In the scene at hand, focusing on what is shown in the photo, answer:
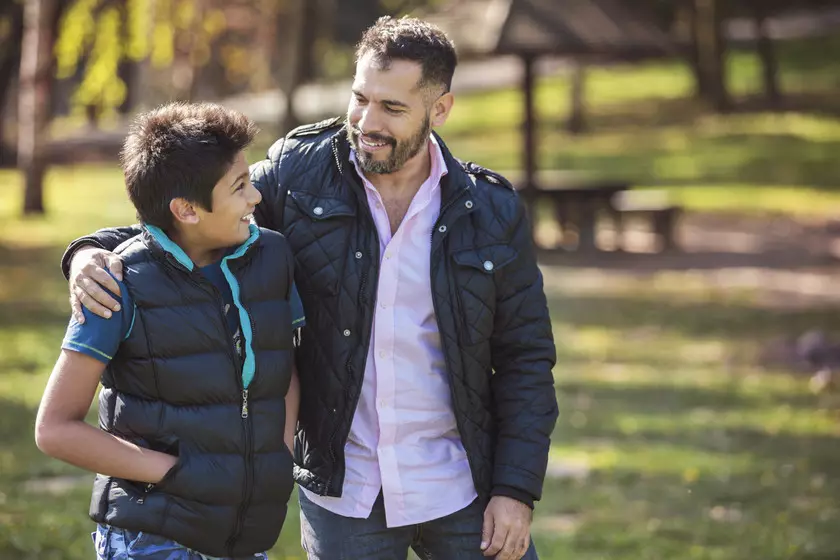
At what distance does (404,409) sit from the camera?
382 centimetres

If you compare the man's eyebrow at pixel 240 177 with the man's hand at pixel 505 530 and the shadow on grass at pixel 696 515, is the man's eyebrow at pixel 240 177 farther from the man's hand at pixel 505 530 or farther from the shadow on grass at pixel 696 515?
the shadow on grass at pixel 696 515

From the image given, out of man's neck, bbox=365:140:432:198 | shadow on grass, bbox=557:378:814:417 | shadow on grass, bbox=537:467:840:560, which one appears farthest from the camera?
shadow on grass, bbox=557:378:814:417

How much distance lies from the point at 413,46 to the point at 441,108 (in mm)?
219

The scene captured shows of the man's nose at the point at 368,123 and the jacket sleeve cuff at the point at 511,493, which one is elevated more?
the man's nose at the point at 368,123

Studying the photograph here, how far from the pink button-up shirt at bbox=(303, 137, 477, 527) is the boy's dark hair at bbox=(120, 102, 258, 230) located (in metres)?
0.56

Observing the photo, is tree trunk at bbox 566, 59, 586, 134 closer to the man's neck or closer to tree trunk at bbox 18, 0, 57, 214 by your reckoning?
tree trunk at bbox 18, 0, 57, 214

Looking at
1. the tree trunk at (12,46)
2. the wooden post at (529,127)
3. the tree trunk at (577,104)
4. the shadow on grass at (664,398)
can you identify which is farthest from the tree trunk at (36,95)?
the tree trunk at (577,104)

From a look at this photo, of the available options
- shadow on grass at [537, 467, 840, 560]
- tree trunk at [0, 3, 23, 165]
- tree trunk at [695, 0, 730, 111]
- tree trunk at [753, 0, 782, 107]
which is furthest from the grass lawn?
tree trunk at [753, 0, 782, 107]

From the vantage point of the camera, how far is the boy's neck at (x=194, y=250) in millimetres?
3469

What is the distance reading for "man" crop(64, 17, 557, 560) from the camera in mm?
3793

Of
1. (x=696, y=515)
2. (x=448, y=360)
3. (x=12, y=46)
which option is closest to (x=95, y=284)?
(x=448, y=360)

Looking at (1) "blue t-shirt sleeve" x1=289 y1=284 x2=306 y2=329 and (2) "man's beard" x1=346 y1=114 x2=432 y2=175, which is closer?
(1) "blue t-shirt sleeve" x1=289 y1=284 x2=306 y2=329

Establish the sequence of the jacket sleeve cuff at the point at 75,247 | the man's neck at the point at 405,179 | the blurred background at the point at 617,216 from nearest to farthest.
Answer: the jacket sleeve cuff at the point at 75,247, the man's neck at the point at 405,179, the blurred background at the point at 617,216

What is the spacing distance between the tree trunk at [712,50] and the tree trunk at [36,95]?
57.2 feet
